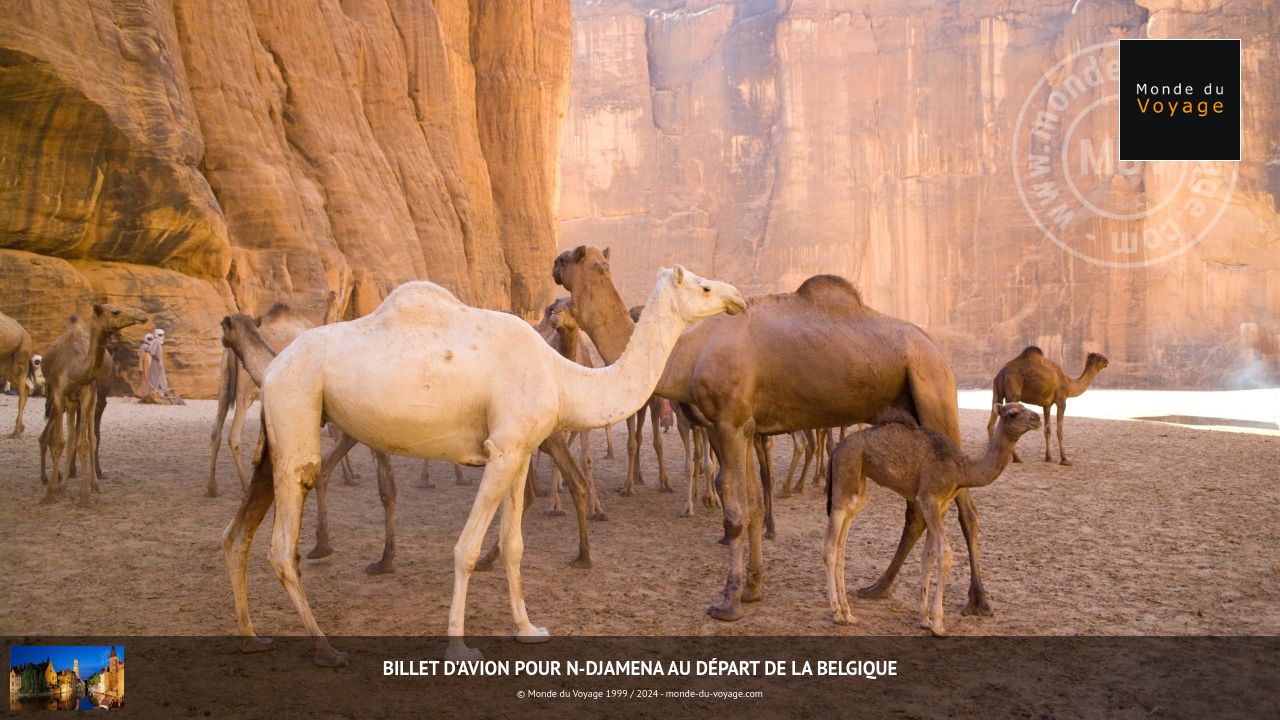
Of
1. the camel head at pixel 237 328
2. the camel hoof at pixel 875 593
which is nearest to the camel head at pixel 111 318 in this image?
the camel head at pixel 237 328

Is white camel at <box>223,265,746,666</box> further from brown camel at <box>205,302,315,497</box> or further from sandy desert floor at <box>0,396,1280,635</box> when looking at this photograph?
brown camel at <box>205,302,315,497</box>

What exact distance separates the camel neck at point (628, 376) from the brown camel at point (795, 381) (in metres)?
0.83

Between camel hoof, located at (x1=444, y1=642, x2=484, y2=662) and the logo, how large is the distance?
53.2 m

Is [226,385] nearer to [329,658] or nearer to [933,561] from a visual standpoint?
[329,658]

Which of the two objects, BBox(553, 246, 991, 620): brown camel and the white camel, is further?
BBox(553, 246, 991, 620): brown camel

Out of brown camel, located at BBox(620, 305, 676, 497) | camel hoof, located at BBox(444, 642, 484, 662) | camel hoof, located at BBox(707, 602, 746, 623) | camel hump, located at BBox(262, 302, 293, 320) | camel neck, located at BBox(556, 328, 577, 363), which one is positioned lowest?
brown camel, located at BBox(620, 305, 676, 497)

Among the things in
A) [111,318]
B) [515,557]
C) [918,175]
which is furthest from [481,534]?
[918,175]

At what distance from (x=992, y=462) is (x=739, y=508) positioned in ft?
5.17

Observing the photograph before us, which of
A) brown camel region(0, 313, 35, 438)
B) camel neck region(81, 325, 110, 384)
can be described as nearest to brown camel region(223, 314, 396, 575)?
camel neck region(81, 325, 110, 384)

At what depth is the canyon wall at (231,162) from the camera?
1602 centimetres

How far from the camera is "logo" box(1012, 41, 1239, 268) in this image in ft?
156

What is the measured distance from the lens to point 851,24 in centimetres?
5972

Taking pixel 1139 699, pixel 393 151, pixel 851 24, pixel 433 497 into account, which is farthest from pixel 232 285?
pixel 851 24

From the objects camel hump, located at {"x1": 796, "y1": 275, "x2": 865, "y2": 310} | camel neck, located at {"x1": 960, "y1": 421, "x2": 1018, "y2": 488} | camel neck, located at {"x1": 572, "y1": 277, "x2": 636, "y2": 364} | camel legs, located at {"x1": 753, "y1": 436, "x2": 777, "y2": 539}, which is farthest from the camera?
camel legs, located at {"x1": 753, "y1": 436, "x2": 777, "y2": 539}
